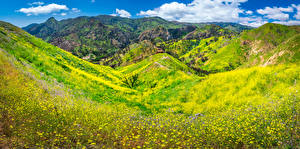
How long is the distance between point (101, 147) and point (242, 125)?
6009 mm

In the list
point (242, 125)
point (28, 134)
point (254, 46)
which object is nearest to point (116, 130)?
point (28, 134)

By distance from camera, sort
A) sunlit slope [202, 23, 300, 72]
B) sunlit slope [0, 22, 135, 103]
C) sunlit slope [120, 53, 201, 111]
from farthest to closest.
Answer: sunlit slope [202, 23, 300, 72] → sunlit slope [120, 53, 201, 111] → sunlit slope [0, 22, 135, 103]

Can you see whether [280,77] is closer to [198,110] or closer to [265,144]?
[198,110]

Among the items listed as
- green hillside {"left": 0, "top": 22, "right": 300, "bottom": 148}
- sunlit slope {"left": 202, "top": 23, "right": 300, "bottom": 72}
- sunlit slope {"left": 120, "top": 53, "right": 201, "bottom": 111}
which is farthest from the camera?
sunlit slope {"left": 202, "top": 23, "right": 300, "bottom": 72}

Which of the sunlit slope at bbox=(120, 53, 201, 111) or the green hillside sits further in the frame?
the sunlit slope at bbox=(120, 53, 201, 111)

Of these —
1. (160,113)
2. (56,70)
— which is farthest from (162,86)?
(56,70)

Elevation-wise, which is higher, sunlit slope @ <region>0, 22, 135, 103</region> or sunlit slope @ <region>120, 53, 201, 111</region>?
sunlit slope @ <region>0, 22, 135, 103</region>

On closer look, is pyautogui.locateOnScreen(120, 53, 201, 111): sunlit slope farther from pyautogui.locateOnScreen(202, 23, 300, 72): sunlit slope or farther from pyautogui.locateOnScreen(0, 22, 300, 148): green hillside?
pyautogui.locateOnScreen(202, 23, 300, 72): sunlit slope

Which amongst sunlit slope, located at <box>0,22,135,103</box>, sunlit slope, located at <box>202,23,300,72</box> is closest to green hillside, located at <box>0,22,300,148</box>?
sunlit slope, located at <box>0,22,135,103</box>

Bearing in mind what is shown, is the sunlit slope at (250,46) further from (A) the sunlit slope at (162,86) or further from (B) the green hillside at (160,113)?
(B) the green hillside at (160,113)

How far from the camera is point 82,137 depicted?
5.56m

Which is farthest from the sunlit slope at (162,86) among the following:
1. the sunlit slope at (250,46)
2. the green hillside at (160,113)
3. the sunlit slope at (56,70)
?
the sunlit slope at (250,46)

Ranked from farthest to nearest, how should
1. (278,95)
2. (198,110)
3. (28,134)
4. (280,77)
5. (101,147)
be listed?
(198,110) < (280,77) < (278,95) < (101,147) < (28,134)

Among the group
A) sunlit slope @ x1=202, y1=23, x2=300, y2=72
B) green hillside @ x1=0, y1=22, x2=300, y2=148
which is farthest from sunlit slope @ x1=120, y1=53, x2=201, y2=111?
sunlit slope @ x1=202, y1=23, x2=300, y2=72
